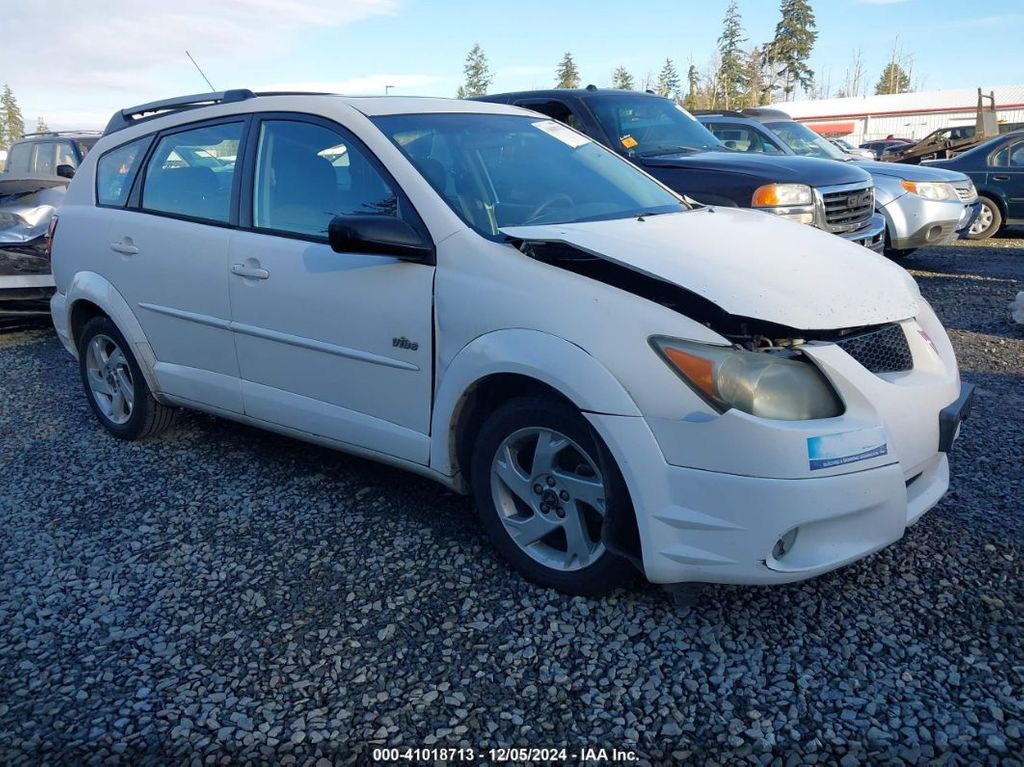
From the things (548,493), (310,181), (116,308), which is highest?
(310,181)

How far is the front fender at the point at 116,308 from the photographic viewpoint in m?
4.49

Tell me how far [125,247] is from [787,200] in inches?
196

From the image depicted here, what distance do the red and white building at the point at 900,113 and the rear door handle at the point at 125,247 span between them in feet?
188

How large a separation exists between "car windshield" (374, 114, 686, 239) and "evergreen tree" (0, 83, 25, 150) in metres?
104

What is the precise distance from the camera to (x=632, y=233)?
10.2ft

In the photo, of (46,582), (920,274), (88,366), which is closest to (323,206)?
(46,582)

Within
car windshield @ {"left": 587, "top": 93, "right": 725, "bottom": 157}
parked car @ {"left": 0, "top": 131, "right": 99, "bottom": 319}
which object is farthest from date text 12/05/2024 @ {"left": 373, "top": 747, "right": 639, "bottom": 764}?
parked car @ {"left": 0, "top": 131, "right": 99, "bottom": 319}

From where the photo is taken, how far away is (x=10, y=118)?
9344cm

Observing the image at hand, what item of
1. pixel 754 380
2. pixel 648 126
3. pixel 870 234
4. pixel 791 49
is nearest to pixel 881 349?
pixel 754 380

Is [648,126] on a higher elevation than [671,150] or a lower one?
higher

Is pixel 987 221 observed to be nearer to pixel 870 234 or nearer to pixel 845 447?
pixel 870 234

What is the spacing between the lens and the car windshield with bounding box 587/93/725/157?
7234 mm

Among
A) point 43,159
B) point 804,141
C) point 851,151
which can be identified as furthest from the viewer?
point 851,151

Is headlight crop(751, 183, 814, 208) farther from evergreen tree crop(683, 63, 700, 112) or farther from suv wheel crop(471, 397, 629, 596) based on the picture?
evergreen tree crop(683, 63, 700, 112)
